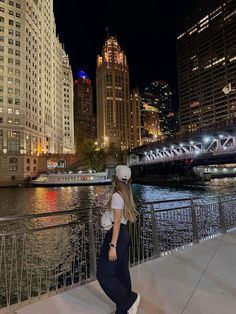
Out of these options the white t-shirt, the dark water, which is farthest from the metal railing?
the dark water

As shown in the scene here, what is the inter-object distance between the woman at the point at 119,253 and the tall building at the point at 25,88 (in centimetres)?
8715

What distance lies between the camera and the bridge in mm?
46188

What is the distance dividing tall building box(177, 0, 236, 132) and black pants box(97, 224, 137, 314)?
478 feet

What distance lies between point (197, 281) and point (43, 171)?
9575cm

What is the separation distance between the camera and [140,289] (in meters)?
4.90

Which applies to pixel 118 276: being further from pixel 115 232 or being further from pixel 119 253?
pixel 115 232

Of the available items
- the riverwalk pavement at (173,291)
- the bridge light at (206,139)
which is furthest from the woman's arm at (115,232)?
the bridge light at (206,139)

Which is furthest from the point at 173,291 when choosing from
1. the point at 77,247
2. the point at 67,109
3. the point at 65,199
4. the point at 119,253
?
the point at 67,109

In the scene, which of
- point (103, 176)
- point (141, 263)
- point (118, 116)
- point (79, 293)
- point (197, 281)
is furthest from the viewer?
point (118, 116)

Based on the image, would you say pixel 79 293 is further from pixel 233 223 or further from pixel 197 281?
pixel 233 223

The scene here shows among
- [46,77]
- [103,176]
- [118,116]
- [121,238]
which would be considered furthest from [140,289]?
[118,116]

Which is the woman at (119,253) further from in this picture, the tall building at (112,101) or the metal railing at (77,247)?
the tall building at (112,101)

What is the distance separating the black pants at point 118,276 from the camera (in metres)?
3.78

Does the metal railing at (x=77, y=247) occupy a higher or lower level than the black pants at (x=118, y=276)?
lower
